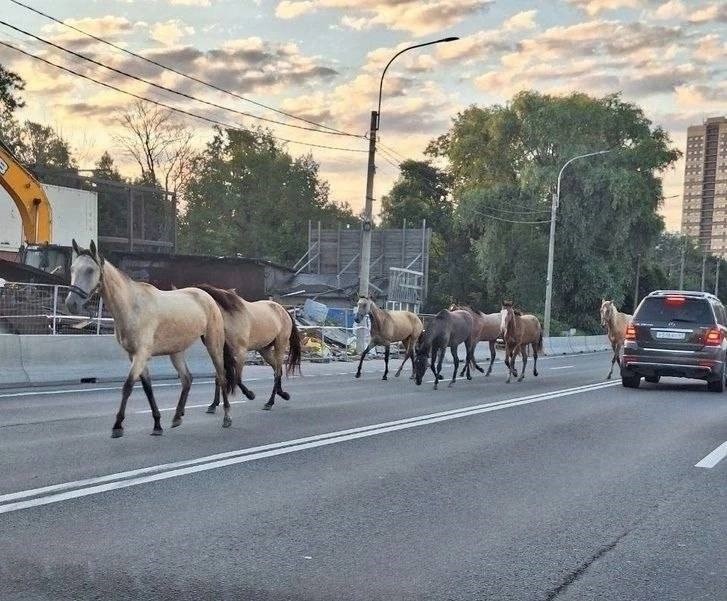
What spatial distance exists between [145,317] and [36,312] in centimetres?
1417

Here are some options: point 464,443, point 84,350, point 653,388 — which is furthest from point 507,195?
point 464,443

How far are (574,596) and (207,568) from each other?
2.00 meters

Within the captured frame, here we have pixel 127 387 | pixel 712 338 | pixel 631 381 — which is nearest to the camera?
pixel 127 387

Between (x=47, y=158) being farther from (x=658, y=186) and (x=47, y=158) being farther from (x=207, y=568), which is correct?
(x=207, y=568)

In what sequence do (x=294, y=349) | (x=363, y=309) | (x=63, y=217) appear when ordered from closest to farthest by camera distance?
(x=294, y=349) < (x=363, y=309) < (x=63, y=217)

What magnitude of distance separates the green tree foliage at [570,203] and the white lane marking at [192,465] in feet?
130

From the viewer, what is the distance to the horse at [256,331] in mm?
11034

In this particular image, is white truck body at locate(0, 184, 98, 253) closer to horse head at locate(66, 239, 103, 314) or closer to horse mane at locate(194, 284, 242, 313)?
horse mane at locate(194, 284, 242, 313)

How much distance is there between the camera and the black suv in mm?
16672

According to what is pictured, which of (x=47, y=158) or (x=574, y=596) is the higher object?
(x=47, y=158)

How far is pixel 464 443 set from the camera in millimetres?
9289

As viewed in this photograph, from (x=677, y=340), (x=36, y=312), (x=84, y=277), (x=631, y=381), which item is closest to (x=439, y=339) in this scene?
(x=631, y=381)

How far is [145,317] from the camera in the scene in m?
9.05

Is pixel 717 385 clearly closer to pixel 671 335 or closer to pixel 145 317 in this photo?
pixel 671 335
